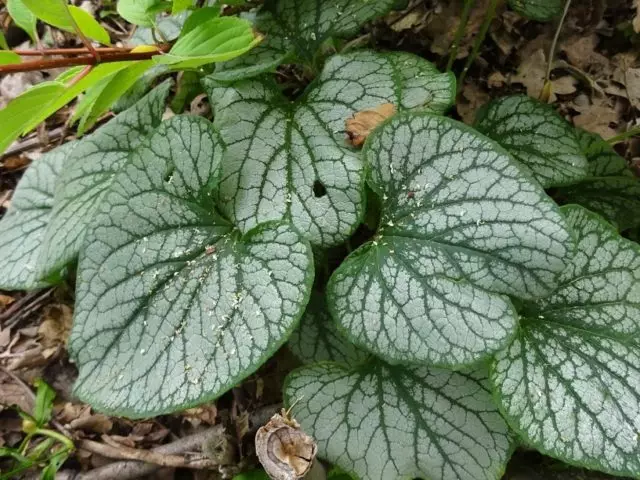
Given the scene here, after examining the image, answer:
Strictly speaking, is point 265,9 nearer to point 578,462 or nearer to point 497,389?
point 497,389

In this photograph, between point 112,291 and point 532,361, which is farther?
point 112,291

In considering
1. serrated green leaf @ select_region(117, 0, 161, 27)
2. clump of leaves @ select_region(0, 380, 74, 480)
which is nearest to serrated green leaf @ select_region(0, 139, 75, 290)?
clump of leaves @ select_region(0, 380, 74, 480)

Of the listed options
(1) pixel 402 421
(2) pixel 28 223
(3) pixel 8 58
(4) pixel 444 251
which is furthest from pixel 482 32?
(2) pixel 28 223

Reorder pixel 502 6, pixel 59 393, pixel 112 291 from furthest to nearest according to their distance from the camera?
pixel 502 6 → pixel 59 393 → pixel 112 291

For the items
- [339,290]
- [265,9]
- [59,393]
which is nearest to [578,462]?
[339,290]

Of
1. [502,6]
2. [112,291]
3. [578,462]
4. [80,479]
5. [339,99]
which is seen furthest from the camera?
[502,6]

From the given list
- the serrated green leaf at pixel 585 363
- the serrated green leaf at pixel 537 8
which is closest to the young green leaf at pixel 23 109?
the serrated green leaf at pixel 585 363

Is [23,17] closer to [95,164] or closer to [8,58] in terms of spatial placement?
[8,58]

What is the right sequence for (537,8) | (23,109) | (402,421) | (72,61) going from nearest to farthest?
(23,109) < (72,61) < (402,421) < (537,8)
